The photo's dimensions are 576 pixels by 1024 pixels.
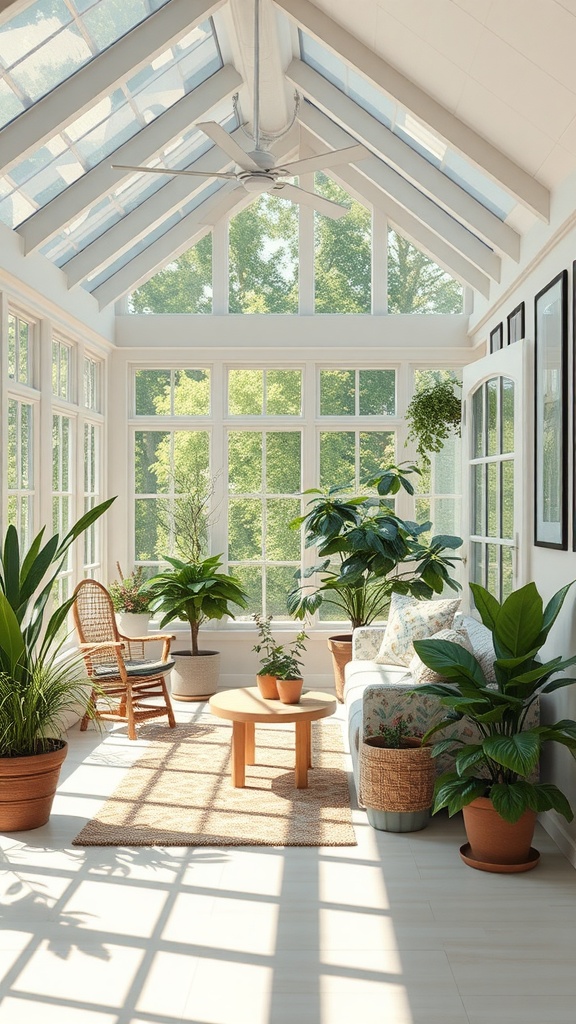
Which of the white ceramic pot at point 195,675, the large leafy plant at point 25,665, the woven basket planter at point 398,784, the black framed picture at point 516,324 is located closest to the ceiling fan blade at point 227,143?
the large leafy plant at point 25,665

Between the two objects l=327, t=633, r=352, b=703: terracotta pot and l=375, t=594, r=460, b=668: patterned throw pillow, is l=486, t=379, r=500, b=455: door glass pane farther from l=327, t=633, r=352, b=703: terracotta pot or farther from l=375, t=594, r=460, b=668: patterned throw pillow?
l=327, t=633, r=352, b=703: terracotta pot

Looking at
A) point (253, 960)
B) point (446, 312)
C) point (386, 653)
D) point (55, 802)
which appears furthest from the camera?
point (446, 312)

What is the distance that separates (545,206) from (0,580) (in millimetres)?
3265

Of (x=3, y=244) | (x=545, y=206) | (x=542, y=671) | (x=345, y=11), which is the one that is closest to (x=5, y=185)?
(x=3, y=244)

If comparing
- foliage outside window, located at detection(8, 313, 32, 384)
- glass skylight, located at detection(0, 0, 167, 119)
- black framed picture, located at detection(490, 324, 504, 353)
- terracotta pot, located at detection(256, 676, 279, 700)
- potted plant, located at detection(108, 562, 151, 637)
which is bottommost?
terracotta pot, located at detection(256, 676, 279, 700)

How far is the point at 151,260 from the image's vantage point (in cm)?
758

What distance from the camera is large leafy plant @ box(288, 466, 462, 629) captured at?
22.2 feet

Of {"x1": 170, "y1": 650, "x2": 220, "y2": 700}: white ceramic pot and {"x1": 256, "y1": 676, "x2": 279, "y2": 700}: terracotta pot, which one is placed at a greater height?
{"x1": 256, "y1": 676, "x2": 279, "y2": 700}: terracotta pot

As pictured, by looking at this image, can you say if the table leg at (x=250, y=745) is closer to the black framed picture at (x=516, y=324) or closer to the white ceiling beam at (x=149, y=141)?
the black framed picture at (x=516, y=324)

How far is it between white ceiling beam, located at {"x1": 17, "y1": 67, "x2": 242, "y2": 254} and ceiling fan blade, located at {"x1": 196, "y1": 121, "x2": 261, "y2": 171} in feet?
5.22

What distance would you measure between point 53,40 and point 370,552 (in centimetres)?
380

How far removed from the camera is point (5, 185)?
518cm

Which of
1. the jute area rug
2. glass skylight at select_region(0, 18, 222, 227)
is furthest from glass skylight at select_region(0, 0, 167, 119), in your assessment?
the jute area rug

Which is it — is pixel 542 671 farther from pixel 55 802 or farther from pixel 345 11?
pixel 345 11
